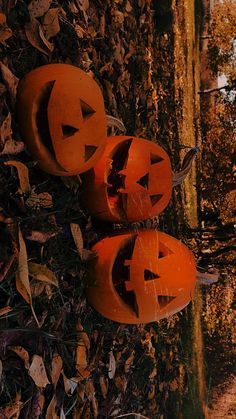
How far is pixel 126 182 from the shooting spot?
148 centimetres

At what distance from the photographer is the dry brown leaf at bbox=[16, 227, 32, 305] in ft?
3.62

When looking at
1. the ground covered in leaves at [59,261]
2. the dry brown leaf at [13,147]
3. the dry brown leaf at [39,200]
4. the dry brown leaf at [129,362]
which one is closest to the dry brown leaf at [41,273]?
the ground covered in leaves at [59,261]

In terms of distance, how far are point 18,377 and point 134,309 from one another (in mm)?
419

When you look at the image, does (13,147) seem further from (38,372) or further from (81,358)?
(81,358)

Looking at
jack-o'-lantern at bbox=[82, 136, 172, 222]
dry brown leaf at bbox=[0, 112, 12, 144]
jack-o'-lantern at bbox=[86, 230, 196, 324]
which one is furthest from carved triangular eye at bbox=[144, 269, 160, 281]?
dry brown leaf at bbox=[0, 112, 12, 144]

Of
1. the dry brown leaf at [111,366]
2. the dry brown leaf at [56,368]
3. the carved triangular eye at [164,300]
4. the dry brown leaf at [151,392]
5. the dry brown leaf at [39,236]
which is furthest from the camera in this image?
the dry brown leaf at [151,392]

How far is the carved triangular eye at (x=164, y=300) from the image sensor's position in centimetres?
152

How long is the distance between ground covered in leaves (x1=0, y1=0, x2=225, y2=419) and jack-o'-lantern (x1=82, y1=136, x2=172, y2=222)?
5cm

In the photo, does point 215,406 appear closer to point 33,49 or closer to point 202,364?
point 202,364

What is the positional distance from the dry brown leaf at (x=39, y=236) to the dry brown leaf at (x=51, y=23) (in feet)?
1.59

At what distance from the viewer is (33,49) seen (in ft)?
4.30

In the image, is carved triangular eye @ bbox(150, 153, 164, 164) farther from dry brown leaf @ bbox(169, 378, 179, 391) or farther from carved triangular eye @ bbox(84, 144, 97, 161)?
dry brown leaf @ bbox(169, 378, 179, 391)

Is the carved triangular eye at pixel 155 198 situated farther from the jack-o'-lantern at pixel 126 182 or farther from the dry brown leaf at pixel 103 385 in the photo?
the dry brown leaf at pixel 103 385

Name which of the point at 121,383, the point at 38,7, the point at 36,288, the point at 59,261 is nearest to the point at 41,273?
the point at 36,288
